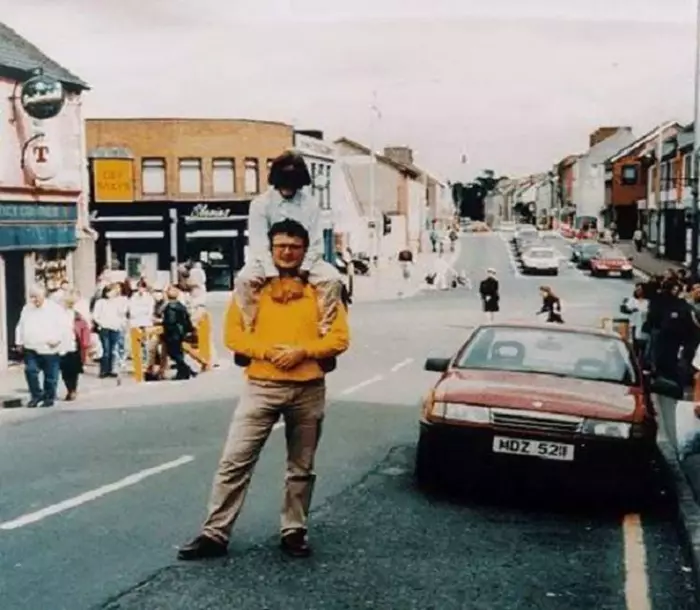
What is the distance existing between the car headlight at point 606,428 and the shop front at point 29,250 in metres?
15.1

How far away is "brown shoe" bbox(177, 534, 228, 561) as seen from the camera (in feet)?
20.6

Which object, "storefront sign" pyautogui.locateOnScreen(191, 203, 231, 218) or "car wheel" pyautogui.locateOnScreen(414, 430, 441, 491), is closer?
"car wheel" pyautogui.locateOnScreen(414, 430, 441, 491)

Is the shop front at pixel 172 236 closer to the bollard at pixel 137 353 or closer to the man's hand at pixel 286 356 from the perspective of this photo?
the bollard at pixel 137 353

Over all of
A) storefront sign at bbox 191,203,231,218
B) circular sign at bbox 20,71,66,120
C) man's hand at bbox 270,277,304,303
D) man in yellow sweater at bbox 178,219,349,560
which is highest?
circular sign at bbox 20,71,66,120

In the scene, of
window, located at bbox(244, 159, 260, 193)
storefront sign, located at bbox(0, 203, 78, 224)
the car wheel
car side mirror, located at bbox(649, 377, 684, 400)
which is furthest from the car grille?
window, located at bbox(244, 159, 260, 193)

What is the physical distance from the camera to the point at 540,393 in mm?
8414

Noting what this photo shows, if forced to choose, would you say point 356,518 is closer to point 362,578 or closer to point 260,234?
point 362,578

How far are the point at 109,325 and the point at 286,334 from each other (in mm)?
12768

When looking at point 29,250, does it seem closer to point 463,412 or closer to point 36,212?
point 36,212

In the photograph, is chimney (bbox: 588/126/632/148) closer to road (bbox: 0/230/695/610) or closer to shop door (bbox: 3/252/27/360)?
shop door (bbox: 3/252/27/360)

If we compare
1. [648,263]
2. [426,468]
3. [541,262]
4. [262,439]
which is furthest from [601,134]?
[262,439]

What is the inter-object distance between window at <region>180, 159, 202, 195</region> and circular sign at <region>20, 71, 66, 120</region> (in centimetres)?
2623

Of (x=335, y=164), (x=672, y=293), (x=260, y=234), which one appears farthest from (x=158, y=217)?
(x=260, y=234)

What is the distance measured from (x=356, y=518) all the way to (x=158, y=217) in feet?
136
